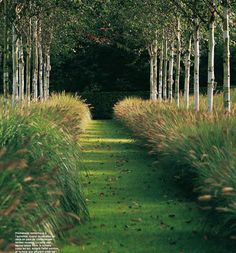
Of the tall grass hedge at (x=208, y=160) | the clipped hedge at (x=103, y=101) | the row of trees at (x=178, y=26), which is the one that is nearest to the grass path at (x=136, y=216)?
the tall grass hedge at (x=208, y=160)

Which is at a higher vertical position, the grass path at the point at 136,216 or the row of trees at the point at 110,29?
the row of trees at the point at 110,29

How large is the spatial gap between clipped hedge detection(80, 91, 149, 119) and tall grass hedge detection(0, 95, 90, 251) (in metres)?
38.4

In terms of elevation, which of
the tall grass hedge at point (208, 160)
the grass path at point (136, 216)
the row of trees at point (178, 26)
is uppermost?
the row of trees at point (178, 26)

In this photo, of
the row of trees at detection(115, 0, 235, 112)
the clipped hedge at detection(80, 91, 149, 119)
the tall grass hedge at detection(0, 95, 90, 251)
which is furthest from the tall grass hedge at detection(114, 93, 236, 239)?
the clipped hedge at detection(80, 91, 149, 119)

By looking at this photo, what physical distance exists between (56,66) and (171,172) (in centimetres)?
4170

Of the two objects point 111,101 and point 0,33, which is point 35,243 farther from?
point 111,101

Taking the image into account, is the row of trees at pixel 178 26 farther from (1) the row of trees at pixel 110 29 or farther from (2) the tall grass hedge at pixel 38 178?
(2) the tall grass hedge at pixel 38 178

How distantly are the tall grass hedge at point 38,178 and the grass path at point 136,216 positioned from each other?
40 centimetres

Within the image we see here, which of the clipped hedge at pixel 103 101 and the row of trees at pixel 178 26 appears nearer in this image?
the row of trees at pixel 178 26

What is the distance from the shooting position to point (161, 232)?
9.20 m

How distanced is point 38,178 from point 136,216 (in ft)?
13.4

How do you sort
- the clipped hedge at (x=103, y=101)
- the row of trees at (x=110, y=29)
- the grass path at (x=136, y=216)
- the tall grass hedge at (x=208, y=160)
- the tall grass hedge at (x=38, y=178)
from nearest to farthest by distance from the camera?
the tall grass hedge at (x=38, y=178) → the tall grass hedge at (x=208, y=160) → the grass path at (x=136, y=216) → the row of trees at (x=110, y=29) → the clipped hedge at (x=103, y=101)

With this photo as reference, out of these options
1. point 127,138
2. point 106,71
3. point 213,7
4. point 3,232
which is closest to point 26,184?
point 3,232

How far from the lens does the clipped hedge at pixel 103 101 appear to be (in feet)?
164
